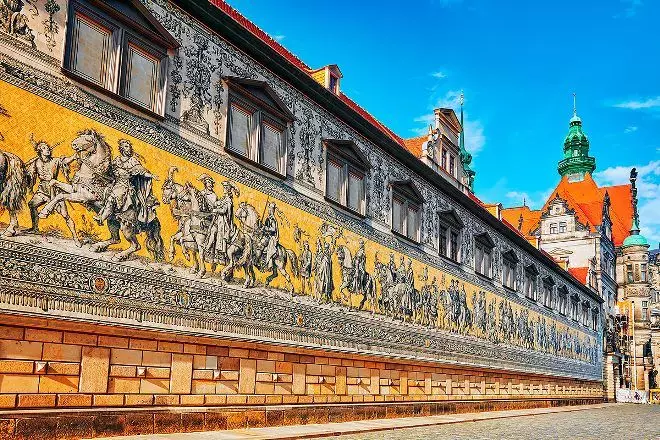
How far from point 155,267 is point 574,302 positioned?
114 ft

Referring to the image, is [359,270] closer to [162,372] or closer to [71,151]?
[162,372]

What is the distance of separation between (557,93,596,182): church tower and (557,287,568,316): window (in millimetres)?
29541

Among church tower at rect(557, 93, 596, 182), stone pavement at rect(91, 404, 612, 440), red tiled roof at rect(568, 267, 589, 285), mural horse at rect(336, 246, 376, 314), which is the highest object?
church tower at rect(557, 93, 596, 182)

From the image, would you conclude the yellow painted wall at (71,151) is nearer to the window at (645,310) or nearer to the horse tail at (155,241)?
the horse tail at (155,241)

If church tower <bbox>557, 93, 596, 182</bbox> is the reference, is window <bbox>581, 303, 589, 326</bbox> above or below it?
below

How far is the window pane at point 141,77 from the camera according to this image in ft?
35.0

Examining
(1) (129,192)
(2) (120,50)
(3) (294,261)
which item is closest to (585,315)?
(3) (294,261)

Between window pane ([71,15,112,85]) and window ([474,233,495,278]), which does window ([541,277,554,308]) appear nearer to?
window ([474,233,495,278])

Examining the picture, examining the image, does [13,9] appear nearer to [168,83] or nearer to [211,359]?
[168,83]

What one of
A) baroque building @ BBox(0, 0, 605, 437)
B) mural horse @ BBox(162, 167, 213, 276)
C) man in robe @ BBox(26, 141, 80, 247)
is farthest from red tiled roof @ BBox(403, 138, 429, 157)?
man in robe @ BBox(26, 141, 80, 247)

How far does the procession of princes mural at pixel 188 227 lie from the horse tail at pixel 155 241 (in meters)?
0.02

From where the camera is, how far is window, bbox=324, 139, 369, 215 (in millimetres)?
16062

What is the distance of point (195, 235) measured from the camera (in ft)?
37.2

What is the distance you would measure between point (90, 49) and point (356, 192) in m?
8.49
